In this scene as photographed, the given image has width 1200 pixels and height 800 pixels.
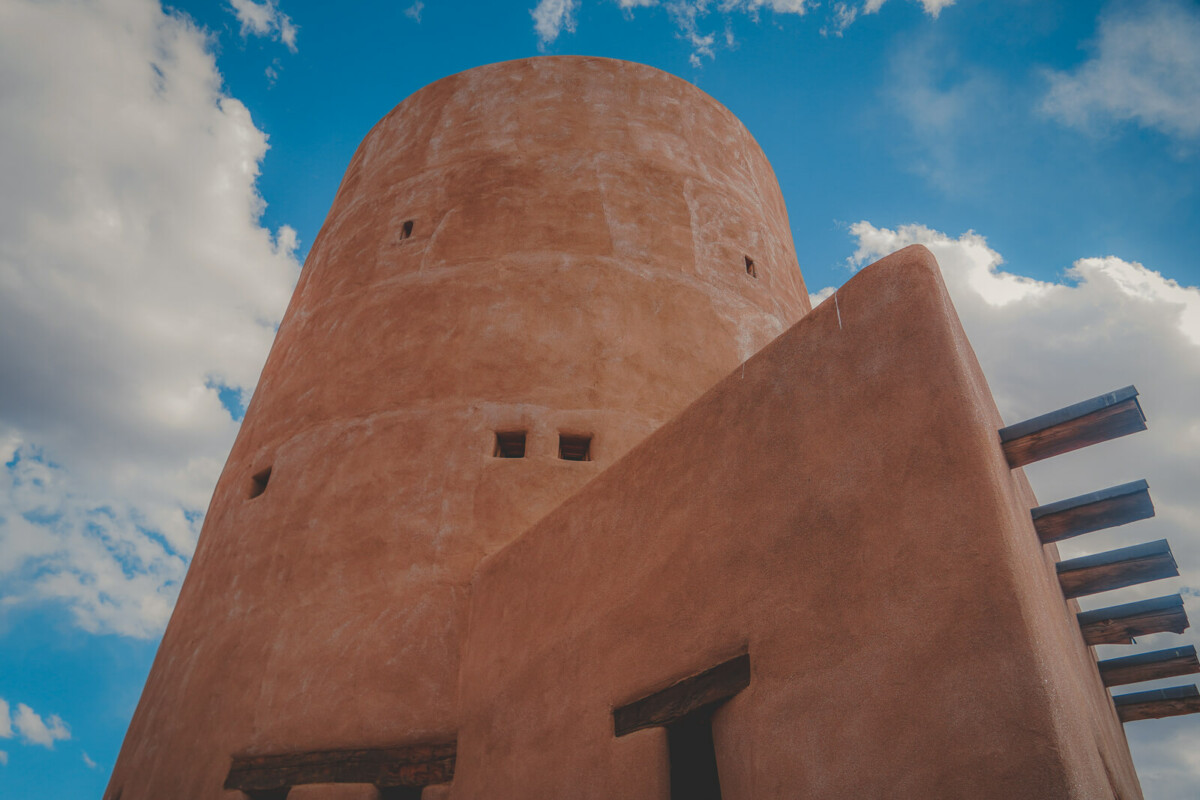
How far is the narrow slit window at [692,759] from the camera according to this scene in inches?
149

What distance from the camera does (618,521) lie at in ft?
15.5

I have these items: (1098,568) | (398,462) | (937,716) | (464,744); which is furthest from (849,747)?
(398,462)

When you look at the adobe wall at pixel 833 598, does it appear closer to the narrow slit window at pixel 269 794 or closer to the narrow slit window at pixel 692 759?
the narrow slit window at pixel 692 759

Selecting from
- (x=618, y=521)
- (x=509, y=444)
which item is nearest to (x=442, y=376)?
(x=509, y=444)

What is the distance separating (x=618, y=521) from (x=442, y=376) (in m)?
3.07

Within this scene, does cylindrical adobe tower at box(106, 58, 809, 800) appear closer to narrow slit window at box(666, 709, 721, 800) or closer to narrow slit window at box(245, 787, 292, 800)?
narrow slit window at box(245, 787, 292, 800)

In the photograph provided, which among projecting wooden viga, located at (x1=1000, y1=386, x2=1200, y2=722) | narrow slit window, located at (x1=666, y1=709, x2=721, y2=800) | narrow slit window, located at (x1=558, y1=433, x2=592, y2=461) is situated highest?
narrow slit window, located at (x1=558, y1=433, x2=592, y2=461)

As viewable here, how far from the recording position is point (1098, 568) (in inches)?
139

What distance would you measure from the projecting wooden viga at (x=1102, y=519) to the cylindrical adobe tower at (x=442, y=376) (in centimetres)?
378

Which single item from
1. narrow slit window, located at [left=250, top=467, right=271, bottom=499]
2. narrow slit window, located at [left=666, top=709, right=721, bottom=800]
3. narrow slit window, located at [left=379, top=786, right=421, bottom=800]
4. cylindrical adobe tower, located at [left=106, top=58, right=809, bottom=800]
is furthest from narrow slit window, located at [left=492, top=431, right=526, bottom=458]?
narrow slit window, located at [left=666, top=709, right=721, bottom=800]

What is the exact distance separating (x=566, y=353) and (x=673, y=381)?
1.04 meters

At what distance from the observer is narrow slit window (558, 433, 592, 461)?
22.6 feet

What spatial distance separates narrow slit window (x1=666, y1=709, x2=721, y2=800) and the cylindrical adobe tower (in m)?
2.29

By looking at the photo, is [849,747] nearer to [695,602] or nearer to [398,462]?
[695,602]
